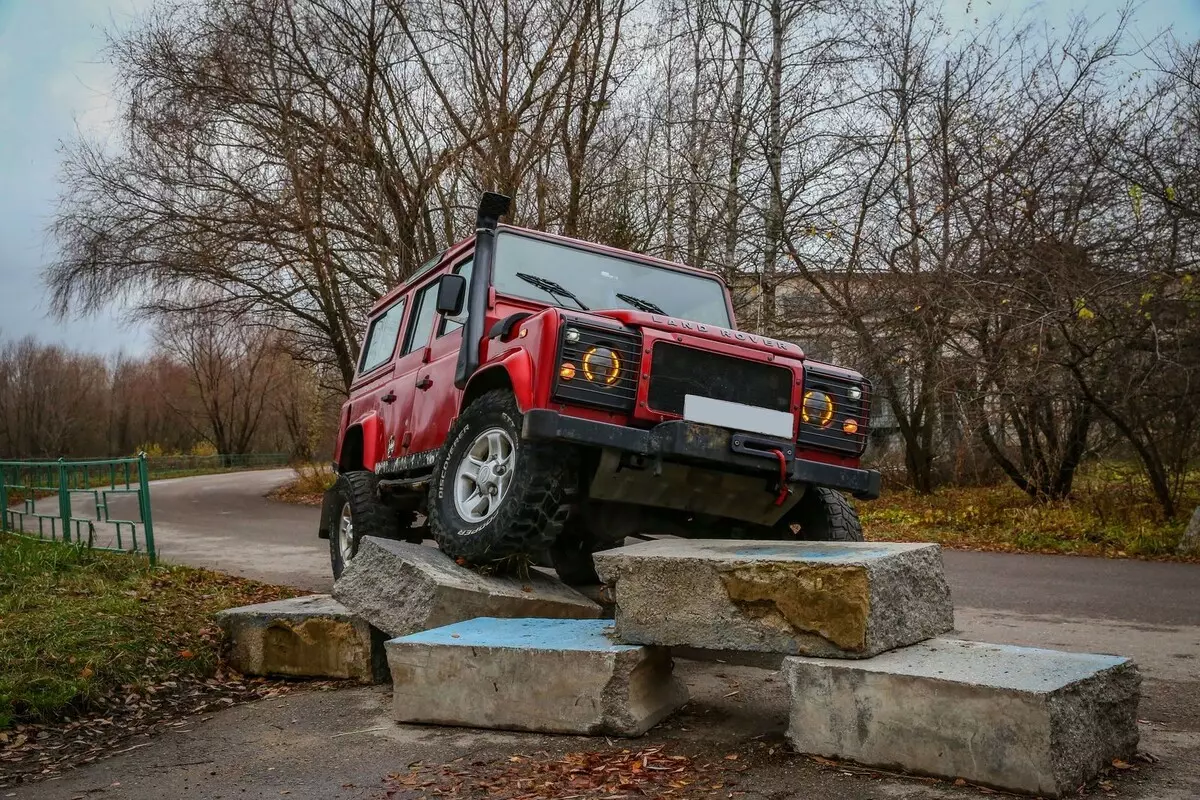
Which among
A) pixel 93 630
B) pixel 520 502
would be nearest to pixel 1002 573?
pixel 520 502

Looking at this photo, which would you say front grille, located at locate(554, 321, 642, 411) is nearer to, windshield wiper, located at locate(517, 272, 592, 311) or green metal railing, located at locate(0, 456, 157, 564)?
windshield wiper, located at locate(517, 272, 592, 311)

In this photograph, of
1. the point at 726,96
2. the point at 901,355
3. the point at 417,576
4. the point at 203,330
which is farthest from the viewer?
the point at 203,330

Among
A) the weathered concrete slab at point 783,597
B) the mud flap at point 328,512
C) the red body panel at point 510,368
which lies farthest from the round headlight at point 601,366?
the mud flap at point 328,512

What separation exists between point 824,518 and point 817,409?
659mm

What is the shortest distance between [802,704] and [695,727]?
2.44 ft

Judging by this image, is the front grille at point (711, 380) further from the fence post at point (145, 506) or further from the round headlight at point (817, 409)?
the fence post at point (145, 506)

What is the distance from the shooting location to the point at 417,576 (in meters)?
5.16

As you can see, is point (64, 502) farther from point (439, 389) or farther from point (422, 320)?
point (439, 389)

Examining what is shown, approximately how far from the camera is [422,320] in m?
7.52

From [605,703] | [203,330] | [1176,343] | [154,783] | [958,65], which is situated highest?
[958,65]

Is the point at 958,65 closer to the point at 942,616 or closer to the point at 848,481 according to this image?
the point at 848,481

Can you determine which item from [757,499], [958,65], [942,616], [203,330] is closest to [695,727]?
[942,616]

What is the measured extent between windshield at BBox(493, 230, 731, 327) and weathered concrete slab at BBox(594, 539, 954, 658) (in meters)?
2.40

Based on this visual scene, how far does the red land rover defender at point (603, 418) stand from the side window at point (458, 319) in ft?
0.07
